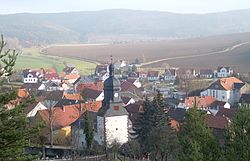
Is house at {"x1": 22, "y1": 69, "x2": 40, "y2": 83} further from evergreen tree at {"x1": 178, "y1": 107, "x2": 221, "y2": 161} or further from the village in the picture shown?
evergreen tree at {"x1": 178, "y1": 107, "x2": 221, "y2": 161}

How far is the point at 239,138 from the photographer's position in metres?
18.8

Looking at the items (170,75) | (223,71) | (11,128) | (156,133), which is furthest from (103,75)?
(11,128)

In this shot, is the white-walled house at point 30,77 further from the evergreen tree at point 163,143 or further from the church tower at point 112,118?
the evergreen tree at point 163,143

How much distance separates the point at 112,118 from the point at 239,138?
67.0 ft

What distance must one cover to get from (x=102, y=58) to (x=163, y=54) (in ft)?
62.6

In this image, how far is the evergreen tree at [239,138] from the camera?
1802cm

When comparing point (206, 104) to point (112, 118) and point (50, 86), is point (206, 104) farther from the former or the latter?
point (50, 86)

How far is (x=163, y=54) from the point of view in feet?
484

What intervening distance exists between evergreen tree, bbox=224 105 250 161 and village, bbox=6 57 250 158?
13.4 ft

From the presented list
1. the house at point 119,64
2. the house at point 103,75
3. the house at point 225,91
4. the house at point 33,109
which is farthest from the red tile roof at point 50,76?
the house at point 33,109

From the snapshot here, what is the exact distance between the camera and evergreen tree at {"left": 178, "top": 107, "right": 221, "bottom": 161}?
1870cm

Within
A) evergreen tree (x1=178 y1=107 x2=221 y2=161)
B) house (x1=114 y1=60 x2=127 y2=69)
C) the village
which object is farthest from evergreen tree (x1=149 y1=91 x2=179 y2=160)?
house (x1=114 y1=60 x2=127 y2=69)

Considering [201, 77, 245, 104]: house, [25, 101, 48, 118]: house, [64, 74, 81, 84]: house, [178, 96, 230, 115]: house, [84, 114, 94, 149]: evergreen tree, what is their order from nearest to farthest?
[84, 114, 94, 149]: evergreen tree < [25, 101, 48, 118]: house < [178, 96, 230, 115]: house < [201, 77, 245, 104]: house < [64, 74, 81, 84]: house

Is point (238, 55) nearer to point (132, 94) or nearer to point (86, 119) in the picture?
point (132, 94)
